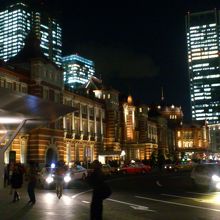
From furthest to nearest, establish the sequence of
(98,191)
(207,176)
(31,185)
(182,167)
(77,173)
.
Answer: (182,167), (77,173), (207,176), (31,185), (98,191)

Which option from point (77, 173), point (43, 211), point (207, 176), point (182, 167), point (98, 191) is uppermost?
point (98, 191)

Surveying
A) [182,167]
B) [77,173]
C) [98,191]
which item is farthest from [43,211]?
[182,167]

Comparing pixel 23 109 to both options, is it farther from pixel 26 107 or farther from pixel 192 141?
pixel 192 141

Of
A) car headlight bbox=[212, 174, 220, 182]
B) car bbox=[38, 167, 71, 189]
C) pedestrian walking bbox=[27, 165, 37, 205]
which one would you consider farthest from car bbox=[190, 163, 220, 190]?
pedestrian walking bbox=[27, 165, 37, 205]

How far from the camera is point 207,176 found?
25719 mm

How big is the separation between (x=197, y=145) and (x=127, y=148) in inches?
2624

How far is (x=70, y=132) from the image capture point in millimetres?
63031

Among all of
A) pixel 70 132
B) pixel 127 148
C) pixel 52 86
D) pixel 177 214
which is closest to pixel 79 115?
pixel 70 132

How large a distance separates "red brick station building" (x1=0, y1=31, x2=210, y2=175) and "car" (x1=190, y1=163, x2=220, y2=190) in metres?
8.84

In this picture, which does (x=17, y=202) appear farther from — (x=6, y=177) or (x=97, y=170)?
(x=6, y=177)

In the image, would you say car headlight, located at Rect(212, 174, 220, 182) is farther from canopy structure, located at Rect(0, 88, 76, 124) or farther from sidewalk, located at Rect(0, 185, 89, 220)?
sidewalk, located at Rect(0, 185, 89, 220)

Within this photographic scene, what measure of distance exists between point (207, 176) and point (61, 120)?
3621cm

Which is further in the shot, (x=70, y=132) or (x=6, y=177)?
(x=70, y=132)

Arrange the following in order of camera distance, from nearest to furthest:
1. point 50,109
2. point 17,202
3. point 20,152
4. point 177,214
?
point 177,214
point 17,202
point 50,109
point 20,152
